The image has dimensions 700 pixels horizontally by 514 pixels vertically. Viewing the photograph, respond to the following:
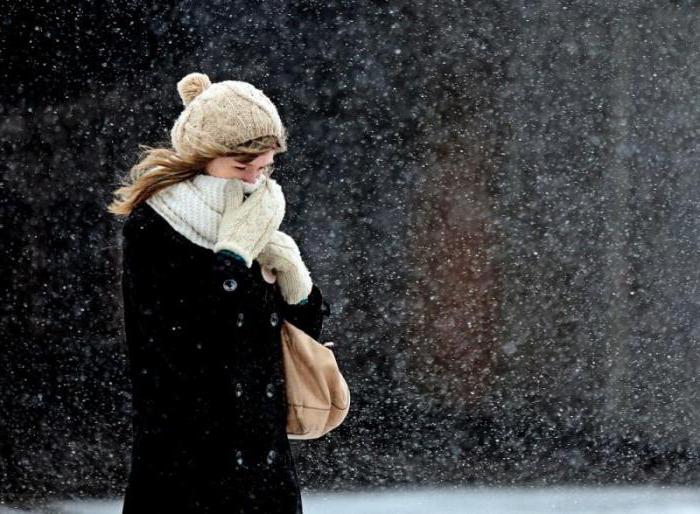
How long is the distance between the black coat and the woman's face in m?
0.20

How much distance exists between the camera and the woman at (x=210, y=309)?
8.41 feet

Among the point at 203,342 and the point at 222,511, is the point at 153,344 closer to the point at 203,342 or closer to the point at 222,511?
the point at 203,342

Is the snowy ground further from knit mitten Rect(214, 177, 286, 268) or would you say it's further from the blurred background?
knit mitten Rect(214, 177, 286, 268)

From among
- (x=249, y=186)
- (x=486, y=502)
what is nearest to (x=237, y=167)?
(x=249, y=186)

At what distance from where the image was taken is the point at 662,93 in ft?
15.9

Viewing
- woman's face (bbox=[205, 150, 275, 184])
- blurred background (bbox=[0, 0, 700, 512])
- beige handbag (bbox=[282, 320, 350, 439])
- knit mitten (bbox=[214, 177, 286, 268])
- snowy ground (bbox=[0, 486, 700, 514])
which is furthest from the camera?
snowy ground (bbox=[0, 486, 700, 514])

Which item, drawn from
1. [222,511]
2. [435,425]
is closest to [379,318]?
[435,425]

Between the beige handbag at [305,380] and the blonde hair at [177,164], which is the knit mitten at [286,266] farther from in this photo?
the blonde hair at [177,164]

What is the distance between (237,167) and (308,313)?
1.62ft

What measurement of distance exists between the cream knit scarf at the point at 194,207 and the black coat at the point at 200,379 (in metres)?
0.02

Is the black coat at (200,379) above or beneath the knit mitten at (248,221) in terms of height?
beneath

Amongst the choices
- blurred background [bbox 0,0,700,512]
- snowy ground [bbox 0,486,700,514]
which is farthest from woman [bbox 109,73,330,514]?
snowy ground [bbox 0,486,700,514]

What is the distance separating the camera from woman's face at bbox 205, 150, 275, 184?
104 inches

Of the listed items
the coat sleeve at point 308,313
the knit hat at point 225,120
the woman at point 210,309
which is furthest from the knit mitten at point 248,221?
the coat sleeve at point 308,313
